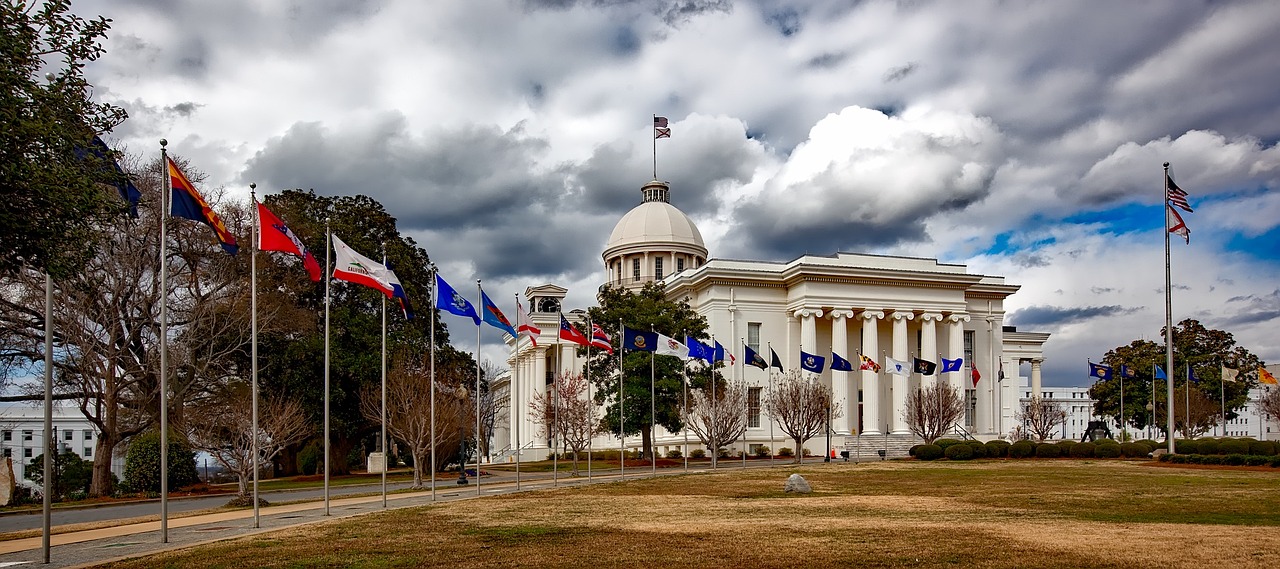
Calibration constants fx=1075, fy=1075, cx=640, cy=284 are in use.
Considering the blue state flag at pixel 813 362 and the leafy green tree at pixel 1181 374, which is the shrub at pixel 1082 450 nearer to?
the blue state flag at pixel 813 362

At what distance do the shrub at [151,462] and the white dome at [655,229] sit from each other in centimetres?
5742

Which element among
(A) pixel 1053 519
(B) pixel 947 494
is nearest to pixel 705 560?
(A) pixel 1053 519

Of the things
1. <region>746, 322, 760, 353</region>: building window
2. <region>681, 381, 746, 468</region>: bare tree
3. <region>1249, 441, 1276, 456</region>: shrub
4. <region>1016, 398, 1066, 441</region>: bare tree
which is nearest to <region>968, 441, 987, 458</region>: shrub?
<region>681, 381, 746, 468</region>: bare tree

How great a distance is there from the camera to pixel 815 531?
63.0ft

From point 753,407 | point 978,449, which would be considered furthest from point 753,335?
point 978,449

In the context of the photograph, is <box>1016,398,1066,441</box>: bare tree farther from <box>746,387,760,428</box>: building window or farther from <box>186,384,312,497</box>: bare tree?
<box>186,384,312,497</box>: bare tree

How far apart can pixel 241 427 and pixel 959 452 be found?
124 feet

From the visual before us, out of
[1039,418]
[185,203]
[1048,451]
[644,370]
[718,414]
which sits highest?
[185,203]

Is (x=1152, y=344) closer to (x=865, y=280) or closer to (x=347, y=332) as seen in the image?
(x=865, y=280)

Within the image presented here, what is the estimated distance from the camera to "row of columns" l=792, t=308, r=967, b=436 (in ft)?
246

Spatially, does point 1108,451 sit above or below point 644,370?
below

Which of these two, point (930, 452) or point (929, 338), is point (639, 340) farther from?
point (929, 338)

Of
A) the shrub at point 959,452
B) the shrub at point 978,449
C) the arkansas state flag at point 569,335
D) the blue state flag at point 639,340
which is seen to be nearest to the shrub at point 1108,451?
the shrub at point 978,449

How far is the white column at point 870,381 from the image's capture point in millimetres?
74812
